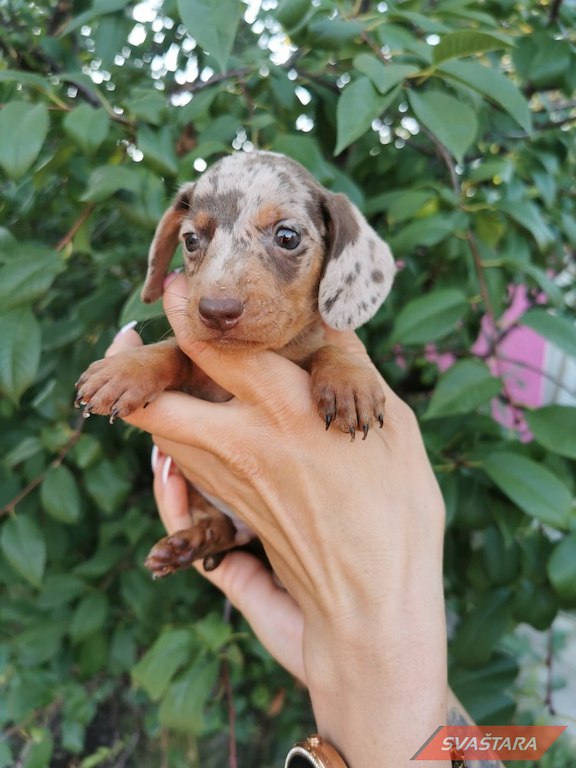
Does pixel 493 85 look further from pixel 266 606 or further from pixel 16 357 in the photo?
pixel 266 606

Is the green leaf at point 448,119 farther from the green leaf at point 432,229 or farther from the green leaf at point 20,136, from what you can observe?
the green leaf at point 20,136

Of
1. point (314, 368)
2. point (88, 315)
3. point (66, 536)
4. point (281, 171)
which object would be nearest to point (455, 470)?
point (314, 368)

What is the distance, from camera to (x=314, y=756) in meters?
1.45

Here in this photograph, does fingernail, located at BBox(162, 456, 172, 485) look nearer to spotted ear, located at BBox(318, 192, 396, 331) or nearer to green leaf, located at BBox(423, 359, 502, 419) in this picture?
spotted ear, located at BBox(318, 192, 396, 331)

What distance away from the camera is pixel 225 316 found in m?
1.47

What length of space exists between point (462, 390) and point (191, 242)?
0.88 meters

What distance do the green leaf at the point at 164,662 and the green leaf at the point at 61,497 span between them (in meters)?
0.46

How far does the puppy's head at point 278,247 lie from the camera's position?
163 cm

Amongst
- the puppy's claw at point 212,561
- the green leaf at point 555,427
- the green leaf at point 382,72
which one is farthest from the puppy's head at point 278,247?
the puppy's claw at point 212,561

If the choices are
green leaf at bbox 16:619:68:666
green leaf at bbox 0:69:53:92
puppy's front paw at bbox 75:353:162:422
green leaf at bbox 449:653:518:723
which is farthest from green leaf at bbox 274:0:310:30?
green leaf at bbox 16:619:68:666

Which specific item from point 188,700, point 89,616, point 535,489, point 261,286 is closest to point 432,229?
point 261,286

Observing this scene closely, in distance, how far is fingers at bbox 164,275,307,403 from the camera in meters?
1.55

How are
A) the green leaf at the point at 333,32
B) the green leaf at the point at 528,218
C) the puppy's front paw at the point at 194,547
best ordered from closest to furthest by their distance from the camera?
the green leaf at the point at 333,32, the green leaf at the point at 528,218, the puppy's front paw at the point at 194,547

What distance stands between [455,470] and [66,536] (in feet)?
4.65
